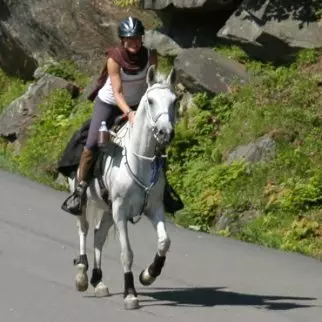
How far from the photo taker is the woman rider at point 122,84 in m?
11.8

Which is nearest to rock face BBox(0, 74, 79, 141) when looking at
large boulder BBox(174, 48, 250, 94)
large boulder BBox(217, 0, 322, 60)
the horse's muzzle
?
large boulder BBox(174, 48, 250, 94)

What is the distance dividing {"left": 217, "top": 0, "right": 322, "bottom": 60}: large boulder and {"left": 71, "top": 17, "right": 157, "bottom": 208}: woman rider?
25.0 feet

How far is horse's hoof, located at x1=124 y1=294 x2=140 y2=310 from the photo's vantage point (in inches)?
452

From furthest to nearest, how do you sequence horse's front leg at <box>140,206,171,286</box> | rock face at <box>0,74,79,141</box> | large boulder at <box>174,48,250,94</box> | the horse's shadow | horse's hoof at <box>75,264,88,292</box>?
rock face at <box>0,74,79,141</box> → large boulder at <box>174,48,250,94</box> → horse's hoof at <box>75,264,88,292</box> → the horse's shadow → horse's front leg at <box>140,206,171,286</box>

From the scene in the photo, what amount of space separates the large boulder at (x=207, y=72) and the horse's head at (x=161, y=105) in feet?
26.3

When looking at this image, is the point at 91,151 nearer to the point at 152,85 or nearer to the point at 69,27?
the point at 152,85

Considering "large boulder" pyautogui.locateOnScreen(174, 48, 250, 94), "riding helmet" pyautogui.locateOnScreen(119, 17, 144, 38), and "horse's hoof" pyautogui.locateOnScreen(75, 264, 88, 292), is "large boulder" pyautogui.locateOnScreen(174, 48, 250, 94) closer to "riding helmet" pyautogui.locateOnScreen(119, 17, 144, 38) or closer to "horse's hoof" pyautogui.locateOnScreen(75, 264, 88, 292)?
"horse's hoof" pyautogui.locateOnScreen(75, 264, 88, 292)

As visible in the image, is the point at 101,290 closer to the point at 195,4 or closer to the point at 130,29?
the point at 130,29

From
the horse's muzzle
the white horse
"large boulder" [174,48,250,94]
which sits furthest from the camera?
"large boulder" [174,48,250,94]

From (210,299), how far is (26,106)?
11447 millimetres

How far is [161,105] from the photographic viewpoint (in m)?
11.0

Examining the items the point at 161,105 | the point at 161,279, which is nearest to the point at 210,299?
the point at 161,279

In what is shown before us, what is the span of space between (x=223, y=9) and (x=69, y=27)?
13.0 ft

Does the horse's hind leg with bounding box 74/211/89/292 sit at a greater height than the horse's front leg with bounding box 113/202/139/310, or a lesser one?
lesser
